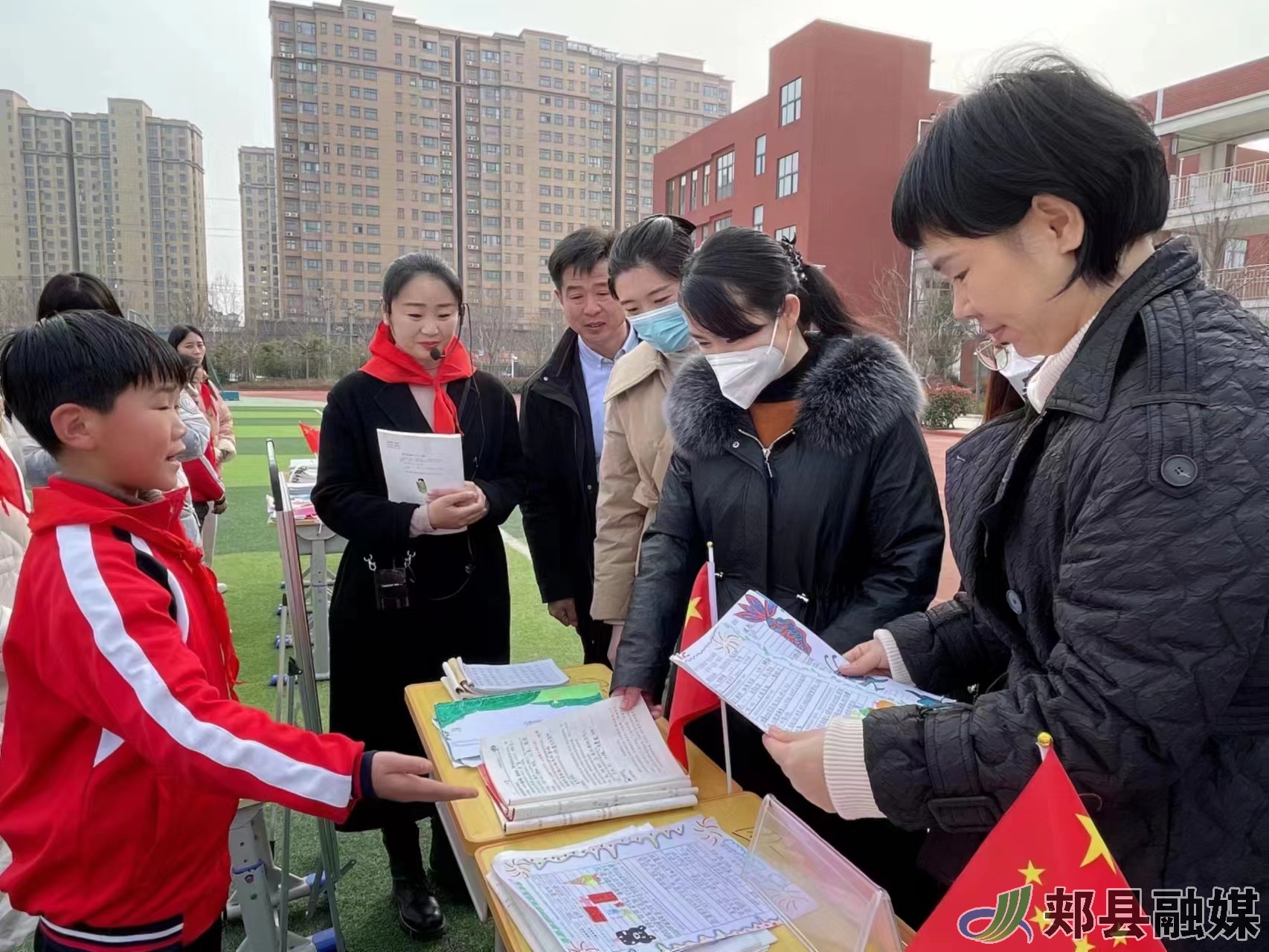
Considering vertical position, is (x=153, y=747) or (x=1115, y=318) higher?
(x=1115, y=318)

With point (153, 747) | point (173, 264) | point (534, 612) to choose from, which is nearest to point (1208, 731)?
point (153, 747)

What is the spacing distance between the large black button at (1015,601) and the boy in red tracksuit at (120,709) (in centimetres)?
82

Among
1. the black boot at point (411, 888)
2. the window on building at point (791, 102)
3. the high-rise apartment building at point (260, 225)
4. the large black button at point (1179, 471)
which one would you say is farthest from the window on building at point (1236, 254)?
the high-rise apartment building at point (260, 225)

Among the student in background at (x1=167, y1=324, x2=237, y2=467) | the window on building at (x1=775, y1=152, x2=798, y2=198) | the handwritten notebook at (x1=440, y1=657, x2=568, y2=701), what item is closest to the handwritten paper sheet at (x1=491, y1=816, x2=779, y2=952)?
the handwritten notebook at (x1=440, y1=657, x2=568, y2=701)

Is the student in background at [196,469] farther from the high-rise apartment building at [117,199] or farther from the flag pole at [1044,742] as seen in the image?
the high-rise apartment building at [117,199]

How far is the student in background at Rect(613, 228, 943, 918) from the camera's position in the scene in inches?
64.9

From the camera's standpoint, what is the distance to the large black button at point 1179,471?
2.48ft

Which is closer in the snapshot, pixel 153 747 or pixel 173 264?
pixel 153 747

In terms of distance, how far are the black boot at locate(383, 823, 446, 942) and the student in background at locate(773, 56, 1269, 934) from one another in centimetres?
168

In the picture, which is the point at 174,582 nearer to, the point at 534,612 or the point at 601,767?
the point at 601,767

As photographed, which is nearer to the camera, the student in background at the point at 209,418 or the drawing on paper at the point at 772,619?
the drawing on paper at the point at 772,619

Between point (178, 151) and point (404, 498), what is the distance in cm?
4877

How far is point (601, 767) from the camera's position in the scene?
1.40 m

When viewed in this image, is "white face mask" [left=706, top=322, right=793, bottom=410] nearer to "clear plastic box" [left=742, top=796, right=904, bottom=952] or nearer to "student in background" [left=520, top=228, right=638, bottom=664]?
"clear plastic box" [left=742, top=796, right=904, bottom=952]
